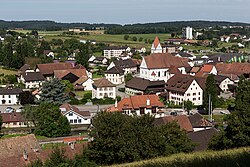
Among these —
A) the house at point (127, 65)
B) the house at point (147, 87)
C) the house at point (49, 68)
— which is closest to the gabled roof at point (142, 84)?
the house at point (147, 87)

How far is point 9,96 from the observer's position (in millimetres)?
33500

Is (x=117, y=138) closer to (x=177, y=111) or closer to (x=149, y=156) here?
(x=149, y=156)

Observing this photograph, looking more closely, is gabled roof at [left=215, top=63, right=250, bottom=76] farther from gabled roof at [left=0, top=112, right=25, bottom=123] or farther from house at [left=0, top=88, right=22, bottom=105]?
gabled roof at [left=0, top=112, right=25, bottom=123]

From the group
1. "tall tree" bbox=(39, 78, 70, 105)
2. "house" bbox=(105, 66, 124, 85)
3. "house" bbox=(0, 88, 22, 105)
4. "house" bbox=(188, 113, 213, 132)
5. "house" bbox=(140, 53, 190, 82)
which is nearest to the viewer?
"house" bbox=(188, 113, 213, 132)

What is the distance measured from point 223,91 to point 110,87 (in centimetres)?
1116

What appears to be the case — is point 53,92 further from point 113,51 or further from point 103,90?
point 113,51

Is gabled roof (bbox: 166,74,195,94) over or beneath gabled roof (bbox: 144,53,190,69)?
beneath

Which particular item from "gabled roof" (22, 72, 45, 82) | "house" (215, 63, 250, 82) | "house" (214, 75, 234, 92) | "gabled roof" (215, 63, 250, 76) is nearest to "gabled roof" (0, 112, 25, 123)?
"gabled roof" (22, 72, 45, 82)

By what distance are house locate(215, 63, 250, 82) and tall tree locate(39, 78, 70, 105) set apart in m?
19.3

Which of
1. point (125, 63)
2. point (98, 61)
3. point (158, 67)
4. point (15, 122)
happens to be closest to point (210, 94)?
point (158, 67)

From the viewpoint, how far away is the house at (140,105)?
89.4 feet

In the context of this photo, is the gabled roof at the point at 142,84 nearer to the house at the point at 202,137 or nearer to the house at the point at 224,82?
the house at the point at 224,82

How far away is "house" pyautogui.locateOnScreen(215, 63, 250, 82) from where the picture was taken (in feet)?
139

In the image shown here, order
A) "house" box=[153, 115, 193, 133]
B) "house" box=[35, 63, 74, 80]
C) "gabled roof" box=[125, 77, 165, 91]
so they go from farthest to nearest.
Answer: "house" box=[35, 63, 74, 80], "gabled roof" box=[125, 77, 165, 91], "house" box=[153, 115, 193, 133]
